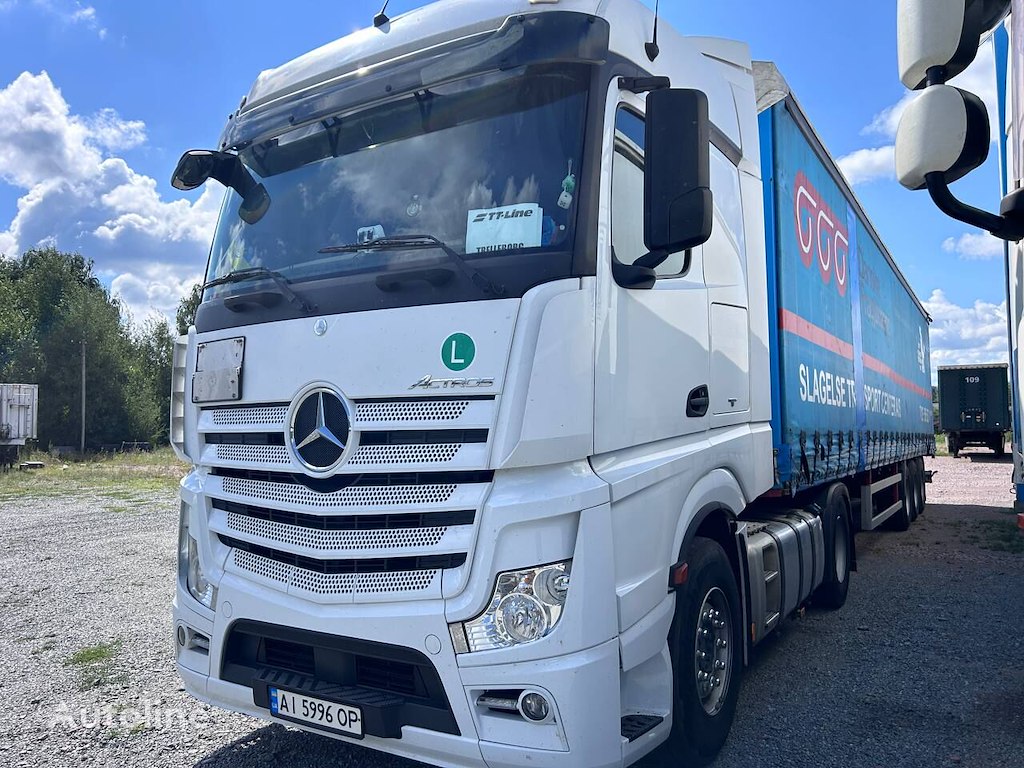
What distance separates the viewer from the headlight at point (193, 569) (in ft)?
10.8

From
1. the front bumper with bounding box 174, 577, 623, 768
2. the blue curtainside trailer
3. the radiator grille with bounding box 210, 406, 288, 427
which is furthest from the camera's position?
the blue curtainside trailer

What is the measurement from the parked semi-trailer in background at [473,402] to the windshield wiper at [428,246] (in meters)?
0.01

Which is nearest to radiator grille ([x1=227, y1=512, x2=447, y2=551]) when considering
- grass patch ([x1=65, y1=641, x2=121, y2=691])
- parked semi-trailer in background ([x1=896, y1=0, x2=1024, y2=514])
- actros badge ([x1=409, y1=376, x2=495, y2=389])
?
actros badge ([x1=409, y1=376, x2=495, y2=389])

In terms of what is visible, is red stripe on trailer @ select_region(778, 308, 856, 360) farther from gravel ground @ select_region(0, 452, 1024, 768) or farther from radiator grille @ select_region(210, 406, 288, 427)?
radiator grille @ select_region(210, 406, 288, 427)

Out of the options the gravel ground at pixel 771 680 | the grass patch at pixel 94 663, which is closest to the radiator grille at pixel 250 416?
the gravel ground at pixel 771 680

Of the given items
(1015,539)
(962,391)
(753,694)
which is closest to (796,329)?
(753,694)

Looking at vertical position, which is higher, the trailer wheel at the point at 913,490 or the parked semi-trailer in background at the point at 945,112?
the parked semi-trailer in background at the point at 945,112

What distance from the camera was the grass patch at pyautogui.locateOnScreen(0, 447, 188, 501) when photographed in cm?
1736

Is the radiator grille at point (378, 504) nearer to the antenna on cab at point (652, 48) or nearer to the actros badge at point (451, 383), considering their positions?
the actros badge at point (451, 383)

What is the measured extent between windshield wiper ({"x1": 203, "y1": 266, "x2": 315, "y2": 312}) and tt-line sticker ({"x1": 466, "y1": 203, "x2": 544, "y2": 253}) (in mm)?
730

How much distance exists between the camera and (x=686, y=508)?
10.9 ft

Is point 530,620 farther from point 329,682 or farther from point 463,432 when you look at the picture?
point 329,682

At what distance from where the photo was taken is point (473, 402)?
2.72m

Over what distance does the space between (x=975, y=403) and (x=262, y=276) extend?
3086cm
